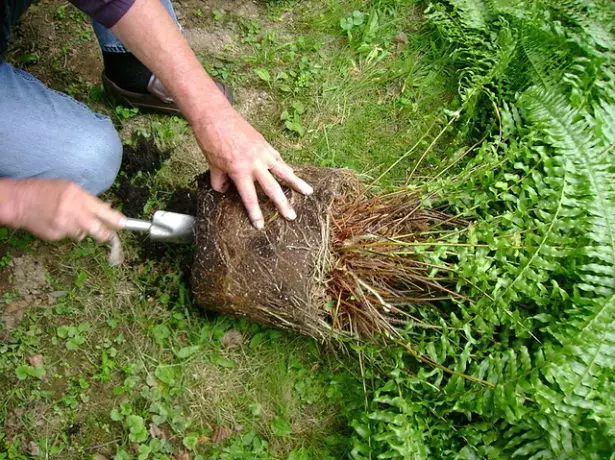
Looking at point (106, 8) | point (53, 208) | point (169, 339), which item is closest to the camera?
point (53, 208)

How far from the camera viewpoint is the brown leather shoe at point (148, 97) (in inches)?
106

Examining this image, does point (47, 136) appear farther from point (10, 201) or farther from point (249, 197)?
point (249, 197)

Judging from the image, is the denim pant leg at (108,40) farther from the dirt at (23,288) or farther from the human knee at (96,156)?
the dirt at (23,288)

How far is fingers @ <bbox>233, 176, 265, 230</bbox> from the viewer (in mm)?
1973

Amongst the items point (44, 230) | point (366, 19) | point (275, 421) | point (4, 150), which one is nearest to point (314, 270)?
point (275, 421)

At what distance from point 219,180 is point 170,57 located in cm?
50

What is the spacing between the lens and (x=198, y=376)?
94.8 inches

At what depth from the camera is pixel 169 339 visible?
8.04 feet

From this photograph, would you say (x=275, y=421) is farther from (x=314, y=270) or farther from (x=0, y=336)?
(x=0, y=336)

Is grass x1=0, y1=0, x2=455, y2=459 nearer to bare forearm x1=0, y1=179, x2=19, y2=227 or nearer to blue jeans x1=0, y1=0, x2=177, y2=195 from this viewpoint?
blue jeans x1=0, y1=0, x2=177, y2=195

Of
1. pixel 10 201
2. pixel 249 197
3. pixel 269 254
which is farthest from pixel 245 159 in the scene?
pixel 10 201

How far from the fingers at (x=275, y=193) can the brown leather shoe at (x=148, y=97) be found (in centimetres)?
96

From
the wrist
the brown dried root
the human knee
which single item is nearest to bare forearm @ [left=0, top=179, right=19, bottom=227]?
the wrist

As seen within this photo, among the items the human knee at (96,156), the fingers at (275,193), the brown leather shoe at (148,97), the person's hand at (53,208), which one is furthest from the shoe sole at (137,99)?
the person's hand at (53,208)
